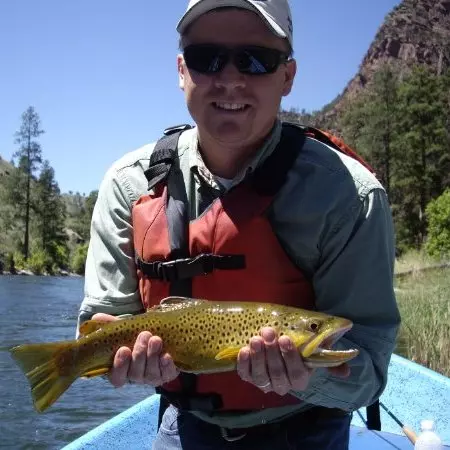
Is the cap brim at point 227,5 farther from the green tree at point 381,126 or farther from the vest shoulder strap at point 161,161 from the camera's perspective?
the green tree at point 381,126

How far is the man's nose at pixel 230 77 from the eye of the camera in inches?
91.8

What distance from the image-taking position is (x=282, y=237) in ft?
7.87

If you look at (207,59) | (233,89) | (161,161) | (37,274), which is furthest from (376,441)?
(37,274)

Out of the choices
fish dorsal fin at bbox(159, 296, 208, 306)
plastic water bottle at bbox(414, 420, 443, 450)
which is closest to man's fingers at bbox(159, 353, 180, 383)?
fish dorsal fin at bbox(159, 296, 208, 306)

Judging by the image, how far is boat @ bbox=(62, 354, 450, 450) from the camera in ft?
13.4

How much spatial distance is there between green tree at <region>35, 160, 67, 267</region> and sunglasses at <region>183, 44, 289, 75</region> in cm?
6169

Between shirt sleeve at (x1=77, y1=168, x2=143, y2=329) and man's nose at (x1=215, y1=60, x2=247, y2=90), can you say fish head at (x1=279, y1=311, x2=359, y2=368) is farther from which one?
man's nose at (x1=215, y1=60, x2=247, y2=90)

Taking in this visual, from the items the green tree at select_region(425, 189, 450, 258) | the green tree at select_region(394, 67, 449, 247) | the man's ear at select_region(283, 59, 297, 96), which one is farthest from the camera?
the green tree at select_region(394, 67, 449, 247)

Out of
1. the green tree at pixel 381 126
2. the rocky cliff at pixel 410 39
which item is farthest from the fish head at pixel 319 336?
the rocky cliff at pixel 410 39

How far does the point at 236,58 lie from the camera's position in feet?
7.69

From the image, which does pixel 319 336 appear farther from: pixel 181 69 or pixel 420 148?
pixel 420 148

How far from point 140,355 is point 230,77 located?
3.50ft

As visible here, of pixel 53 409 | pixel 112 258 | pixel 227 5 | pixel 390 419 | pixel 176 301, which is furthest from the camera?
pixel 53 409

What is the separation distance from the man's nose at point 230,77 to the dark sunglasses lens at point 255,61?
22mm
